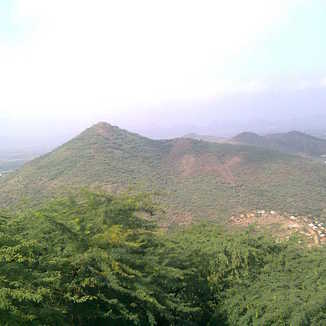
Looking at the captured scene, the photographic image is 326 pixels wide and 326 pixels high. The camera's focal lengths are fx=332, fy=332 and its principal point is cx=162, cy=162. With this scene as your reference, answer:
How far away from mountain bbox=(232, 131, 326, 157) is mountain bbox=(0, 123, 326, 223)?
32.0m

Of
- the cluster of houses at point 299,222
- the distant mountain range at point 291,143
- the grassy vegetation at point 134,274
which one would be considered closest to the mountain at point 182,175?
the cluster of houses at point 299,222

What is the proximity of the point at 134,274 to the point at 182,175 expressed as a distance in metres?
43.6

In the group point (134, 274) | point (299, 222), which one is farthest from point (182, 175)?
point (134, 274)

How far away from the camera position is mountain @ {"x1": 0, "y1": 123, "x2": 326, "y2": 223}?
4022 cm

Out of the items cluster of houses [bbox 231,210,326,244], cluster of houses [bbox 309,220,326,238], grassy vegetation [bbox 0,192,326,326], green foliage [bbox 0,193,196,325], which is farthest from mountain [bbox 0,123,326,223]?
green foliage [bbox 0,193,196,325]

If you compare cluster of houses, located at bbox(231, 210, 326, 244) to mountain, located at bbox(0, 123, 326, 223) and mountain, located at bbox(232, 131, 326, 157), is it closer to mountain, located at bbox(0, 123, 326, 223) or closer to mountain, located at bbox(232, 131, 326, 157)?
mountain, located at bbox(0, 123, 326, 223)

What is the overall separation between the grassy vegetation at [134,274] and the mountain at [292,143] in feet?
261

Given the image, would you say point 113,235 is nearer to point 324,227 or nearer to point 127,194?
point 127,194

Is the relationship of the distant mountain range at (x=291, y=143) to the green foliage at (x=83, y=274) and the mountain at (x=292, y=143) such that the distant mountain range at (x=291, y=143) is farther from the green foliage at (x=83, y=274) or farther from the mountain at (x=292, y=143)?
the green foliage at (x=83, y=274)

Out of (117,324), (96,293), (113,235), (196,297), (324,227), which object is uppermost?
(113,235)

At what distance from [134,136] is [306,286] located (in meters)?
55.9

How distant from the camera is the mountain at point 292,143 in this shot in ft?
299

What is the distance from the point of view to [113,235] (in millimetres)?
9586

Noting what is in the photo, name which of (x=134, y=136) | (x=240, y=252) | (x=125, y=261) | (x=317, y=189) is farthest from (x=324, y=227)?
(x=134, y=136)
